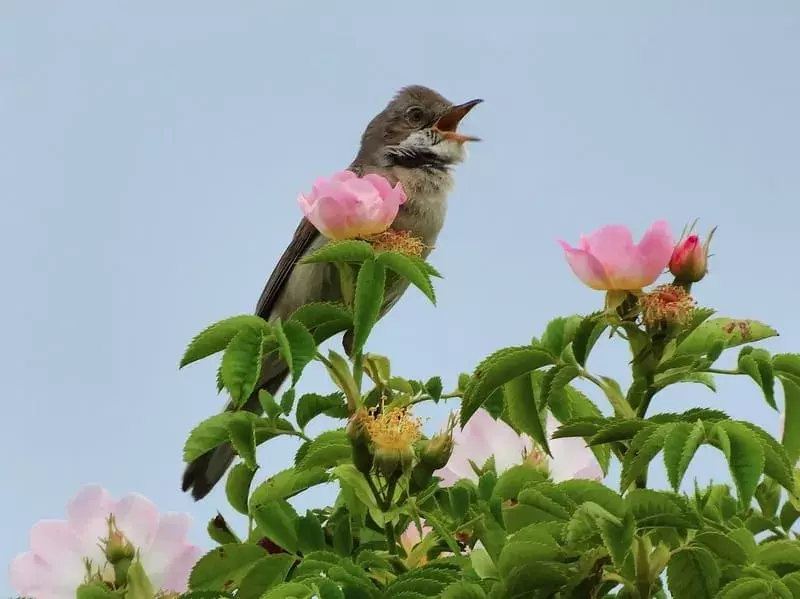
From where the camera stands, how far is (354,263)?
2521 millimetres

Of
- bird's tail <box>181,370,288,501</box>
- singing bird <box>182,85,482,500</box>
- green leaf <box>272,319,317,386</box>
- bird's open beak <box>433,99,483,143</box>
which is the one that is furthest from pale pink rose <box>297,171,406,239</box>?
bird's open beak <box>433,99,483,143</box>

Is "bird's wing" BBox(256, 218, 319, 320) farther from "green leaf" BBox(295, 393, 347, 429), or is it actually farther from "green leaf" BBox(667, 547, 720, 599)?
"green leaf" BBox(667, 547, 720, 599)

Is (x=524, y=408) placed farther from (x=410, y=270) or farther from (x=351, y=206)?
(x=351, y=206)

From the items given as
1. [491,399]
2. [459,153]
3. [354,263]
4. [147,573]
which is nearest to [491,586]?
[491,399]

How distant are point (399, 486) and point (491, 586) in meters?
0.30

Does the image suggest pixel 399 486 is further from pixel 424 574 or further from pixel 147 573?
pixel 147 573

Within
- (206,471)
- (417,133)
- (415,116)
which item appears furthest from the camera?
(415,116)

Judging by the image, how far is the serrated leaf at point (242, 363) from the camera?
214 cm

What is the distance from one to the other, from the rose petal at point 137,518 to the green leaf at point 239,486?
0.37 metres

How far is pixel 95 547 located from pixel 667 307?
1444mm

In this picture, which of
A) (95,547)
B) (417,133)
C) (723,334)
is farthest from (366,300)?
(417,133)

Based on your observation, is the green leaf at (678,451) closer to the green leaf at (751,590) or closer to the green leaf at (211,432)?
the green leaf at (751,590)

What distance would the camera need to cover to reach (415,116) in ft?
22.1

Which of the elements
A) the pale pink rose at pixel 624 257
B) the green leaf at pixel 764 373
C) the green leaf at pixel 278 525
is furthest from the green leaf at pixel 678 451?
the green leaf at pixel 278 525
